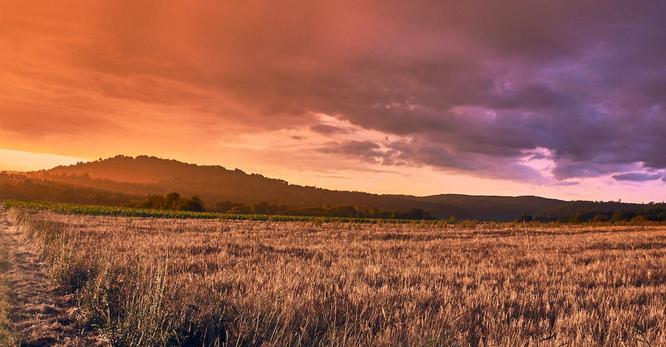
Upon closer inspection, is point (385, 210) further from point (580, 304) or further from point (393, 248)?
point (580, 304)

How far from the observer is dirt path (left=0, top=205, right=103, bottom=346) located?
22.2ft

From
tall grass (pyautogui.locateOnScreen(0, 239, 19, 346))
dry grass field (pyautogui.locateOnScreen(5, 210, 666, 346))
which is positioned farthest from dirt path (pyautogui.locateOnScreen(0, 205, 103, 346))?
dry grass field (pyautogui.locateOnScreen(5, 210, 666, 346))

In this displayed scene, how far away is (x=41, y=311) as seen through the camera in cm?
824

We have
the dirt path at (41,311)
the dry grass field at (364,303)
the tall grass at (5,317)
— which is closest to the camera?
the dry grass field at (364,303)

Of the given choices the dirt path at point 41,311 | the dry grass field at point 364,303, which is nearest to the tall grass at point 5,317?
the dirt path at point 41,311

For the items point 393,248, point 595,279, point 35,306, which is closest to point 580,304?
point 595,279

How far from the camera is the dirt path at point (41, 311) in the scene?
677cm

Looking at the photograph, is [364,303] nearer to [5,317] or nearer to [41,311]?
[41,311]

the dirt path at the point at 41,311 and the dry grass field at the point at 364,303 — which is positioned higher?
the dry grass field at the point at 364,303

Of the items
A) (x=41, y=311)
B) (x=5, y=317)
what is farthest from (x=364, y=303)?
(x=5, y=317)

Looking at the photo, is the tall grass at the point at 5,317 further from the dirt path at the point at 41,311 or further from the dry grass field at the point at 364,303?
the dry grass field at the point at 364,303

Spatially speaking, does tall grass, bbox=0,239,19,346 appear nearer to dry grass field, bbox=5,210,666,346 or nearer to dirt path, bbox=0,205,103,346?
dirt path, bbox=0,205,103,346

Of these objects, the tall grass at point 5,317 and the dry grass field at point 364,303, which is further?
the tall grass at point 5,317

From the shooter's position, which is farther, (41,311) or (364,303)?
(41,311)
